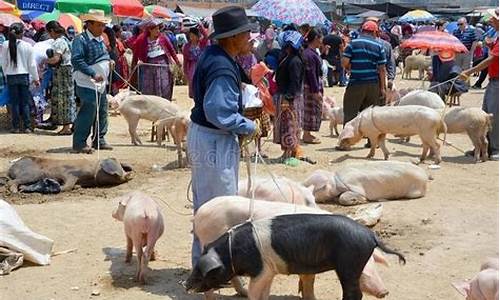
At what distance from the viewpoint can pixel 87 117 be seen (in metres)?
9.59

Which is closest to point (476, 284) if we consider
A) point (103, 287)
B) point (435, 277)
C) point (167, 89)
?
point (435, 277)

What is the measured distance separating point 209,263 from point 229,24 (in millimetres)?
1443

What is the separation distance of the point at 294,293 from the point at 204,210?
897 millimetres

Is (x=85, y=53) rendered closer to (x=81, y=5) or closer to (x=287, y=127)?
(x=287, y=127)

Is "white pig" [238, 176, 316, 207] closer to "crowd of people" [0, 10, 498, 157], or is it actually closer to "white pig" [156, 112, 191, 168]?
"crowd of people" [0, 10, 498, 157]

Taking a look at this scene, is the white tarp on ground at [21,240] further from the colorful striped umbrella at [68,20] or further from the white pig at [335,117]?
the colorful striped umbrella at [68,20]

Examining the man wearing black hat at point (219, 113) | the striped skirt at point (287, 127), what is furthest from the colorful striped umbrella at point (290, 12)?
the man wearing black hat at point (219, 113)

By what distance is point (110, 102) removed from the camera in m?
13.8

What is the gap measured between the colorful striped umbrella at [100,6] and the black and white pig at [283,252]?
1117cm

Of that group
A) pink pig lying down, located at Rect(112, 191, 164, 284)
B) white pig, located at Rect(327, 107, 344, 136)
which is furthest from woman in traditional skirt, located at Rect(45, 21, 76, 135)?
pink pig lying down, located at Rect(112, 191, 164, 284)

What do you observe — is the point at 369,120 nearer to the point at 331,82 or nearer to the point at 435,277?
the point at 435,277

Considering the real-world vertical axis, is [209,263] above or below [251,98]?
below

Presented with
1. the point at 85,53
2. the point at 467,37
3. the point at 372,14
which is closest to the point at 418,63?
the point at 467,37

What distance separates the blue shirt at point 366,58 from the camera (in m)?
9.95
